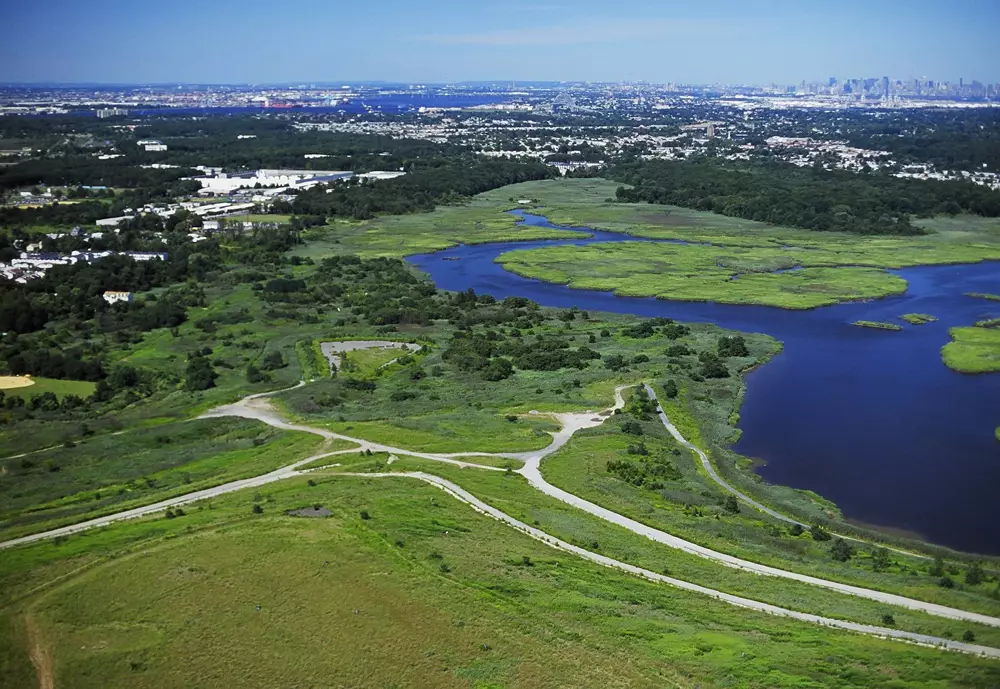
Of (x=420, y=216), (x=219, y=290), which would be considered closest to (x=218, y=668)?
(x=219, y=290)

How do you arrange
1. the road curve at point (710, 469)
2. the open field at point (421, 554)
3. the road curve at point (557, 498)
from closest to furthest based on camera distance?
the open field at point (421, 554)
the road curve at point (557, 498)
the road curve at point (710, 469)

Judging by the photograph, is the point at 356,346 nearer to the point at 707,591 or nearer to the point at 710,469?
the point at 710,469

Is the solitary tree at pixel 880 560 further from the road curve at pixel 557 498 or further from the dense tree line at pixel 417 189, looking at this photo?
the dense tree line at pixel 417 189

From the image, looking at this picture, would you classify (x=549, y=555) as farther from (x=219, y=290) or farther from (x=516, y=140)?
(x=516, y=140)

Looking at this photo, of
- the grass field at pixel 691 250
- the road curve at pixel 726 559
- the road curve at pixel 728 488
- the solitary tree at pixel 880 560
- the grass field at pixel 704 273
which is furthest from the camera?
the grass field at pixel 691 250

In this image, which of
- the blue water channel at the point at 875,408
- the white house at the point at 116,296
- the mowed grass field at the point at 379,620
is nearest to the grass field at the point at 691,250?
the blue water channel at the point at 875,408

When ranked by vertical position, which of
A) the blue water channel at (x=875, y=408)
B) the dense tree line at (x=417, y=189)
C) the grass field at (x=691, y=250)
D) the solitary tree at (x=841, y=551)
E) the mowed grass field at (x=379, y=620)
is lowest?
the blue water channel at (x=875, y=408)

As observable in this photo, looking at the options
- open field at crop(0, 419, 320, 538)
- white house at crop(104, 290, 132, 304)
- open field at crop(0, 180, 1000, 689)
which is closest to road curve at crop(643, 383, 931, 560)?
open field at crop(0, 180, 1000, 689)

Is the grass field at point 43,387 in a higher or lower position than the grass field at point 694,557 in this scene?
lower
